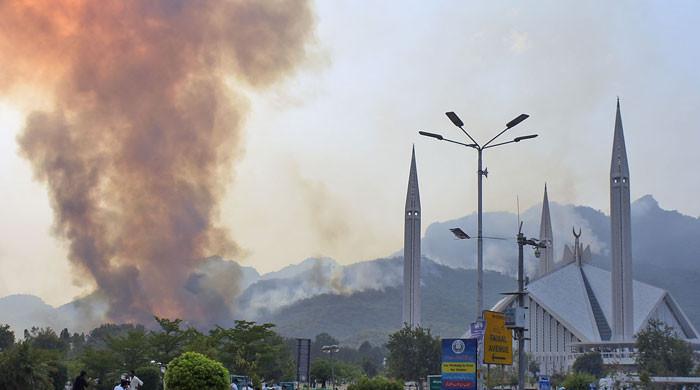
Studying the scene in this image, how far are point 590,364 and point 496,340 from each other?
5877 cm

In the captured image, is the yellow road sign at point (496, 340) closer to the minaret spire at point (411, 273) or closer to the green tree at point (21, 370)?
the green tree at point (21, 370)

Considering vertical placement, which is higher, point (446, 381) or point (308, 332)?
point (308, 332)

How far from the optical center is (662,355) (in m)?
63.3

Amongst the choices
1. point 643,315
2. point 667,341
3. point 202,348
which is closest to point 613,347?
point 643,315

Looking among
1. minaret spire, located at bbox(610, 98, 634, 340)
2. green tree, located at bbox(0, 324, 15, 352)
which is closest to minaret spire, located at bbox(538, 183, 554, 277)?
minaret spire, located at bbox(610, 98, 634, 340)

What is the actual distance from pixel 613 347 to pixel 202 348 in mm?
48271

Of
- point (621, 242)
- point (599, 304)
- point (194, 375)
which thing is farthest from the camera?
point (599, 304)

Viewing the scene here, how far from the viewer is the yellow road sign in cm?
2020

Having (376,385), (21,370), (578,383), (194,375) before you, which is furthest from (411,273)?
(194,375)

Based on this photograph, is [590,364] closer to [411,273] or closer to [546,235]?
[411,273]

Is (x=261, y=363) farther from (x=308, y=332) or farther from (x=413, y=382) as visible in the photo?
(x=308, y=332)

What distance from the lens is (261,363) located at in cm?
4944

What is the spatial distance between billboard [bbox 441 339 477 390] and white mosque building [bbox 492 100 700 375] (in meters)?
57.0

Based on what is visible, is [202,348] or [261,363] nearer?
[202,348]
